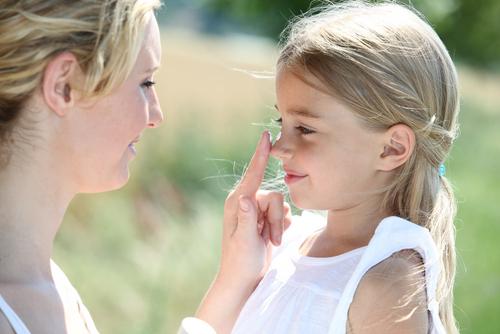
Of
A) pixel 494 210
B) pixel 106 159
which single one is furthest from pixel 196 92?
pixel 106 159

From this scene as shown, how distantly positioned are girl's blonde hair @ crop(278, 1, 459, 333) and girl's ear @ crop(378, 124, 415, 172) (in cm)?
2

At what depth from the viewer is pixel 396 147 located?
279 cm

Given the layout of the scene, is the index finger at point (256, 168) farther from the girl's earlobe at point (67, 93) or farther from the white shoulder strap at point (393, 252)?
the girl's earlobe at point (67, 93)

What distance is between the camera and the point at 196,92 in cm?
899

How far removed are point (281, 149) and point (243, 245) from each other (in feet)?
1.14

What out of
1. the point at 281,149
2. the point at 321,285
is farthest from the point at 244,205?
the point at 321,285

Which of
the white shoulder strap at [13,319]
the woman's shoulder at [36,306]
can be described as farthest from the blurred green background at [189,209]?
the white shoulder strap at [13,319]

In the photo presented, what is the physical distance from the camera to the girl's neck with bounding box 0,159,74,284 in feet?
7.39

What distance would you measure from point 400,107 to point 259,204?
57cm

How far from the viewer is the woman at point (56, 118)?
217cm

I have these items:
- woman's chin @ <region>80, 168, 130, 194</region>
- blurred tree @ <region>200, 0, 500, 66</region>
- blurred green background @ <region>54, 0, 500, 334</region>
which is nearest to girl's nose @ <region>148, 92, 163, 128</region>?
woman's chin @ <region>80, 168, 130, 194</region>

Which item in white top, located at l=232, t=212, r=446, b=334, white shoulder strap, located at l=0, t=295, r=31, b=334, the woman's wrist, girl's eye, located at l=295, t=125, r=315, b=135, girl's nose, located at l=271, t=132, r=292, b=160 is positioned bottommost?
the woman's wrist

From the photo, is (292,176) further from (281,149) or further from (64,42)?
(64,42)

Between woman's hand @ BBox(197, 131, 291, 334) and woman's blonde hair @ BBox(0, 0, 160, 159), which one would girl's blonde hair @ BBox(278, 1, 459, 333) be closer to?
woman's hand @ BBox(197, 131, 291, 334)
